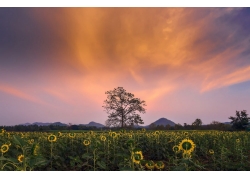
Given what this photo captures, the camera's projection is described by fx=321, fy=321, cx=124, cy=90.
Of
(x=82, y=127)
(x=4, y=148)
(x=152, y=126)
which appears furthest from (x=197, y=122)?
(x=4, y=148)

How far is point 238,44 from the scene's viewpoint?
286 inches

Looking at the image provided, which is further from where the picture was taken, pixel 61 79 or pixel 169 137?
pixel 169 137

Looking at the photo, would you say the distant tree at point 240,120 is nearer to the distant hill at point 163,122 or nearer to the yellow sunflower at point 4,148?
the distant hill at point 163,122

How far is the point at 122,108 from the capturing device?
775cm

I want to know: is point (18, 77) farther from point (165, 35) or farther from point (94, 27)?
point (165, 35)

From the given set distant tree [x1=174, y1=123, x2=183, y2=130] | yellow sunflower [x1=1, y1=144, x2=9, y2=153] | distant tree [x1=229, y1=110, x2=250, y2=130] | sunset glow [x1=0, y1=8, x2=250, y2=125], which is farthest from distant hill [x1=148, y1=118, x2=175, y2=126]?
yellow sunflower [x1=1, y1=144, x2=9, y2=153]

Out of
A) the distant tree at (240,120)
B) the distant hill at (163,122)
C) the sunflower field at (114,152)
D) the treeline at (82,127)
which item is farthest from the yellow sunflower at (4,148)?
the distant tree at (240,120)

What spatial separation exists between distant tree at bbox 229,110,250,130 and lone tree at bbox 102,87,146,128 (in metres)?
2.25

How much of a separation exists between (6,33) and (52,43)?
38.1 inches

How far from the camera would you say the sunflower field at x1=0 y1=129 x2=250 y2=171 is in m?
4.73

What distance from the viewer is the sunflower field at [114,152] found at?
4.73 meters

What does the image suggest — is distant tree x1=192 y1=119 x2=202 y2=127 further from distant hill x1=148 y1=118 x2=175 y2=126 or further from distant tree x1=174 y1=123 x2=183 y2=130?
distant tree x1=174 y1=123 x2=183 y2=130

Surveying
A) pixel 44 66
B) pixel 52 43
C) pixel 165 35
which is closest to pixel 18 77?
pixel 44 66
